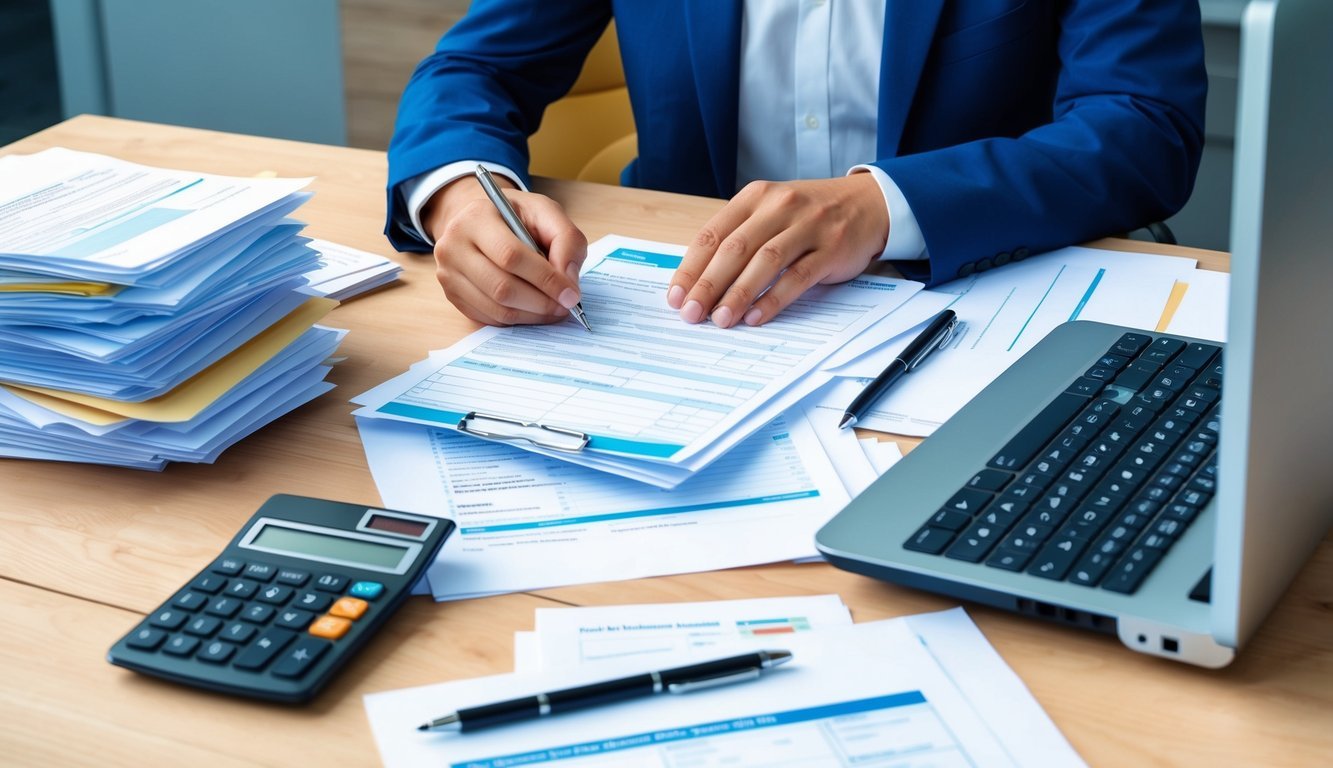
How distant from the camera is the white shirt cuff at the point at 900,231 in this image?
107 centimetres

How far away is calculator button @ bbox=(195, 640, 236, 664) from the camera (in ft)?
2.02

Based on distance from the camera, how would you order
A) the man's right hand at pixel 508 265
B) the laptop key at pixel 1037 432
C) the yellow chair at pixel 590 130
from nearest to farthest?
the laptop key at pixel 1037 432 < the man's right hand at pixel 508 265 < the yellow chair at pixel 590 130

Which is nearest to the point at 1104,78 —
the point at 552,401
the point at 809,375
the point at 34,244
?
the point at 809,375

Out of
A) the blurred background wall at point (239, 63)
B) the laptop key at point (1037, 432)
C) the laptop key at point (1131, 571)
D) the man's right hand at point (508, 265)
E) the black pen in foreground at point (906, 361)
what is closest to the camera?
the laptop key at point (1131, 571)

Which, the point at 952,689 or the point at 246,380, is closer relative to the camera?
the point at 952,689

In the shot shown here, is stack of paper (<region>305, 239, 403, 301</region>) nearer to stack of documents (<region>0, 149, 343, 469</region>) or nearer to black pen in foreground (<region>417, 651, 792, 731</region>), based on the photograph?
stack of documents (<region>0, 149, 343, 469</region>)

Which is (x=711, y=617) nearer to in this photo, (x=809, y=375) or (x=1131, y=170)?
(x=809, y=375)

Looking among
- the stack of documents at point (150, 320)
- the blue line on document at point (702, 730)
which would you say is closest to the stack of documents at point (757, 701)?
the blue line on document at point (702, 730)

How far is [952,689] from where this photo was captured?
0.60 metres

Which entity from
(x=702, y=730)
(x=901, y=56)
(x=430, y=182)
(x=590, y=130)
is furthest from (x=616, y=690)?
(x=590, y=130)

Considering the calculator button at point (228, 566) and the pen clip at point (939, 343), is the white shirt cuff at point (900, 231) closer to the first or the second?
the pen clip at point (939, 343)

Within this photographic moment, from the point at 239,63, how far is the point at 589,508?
2976 millimetres

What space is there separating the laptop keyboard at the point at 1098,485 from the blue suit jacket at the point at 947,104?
0.30 meters

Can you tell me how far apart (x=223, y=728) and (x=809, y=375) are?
0.48 m
